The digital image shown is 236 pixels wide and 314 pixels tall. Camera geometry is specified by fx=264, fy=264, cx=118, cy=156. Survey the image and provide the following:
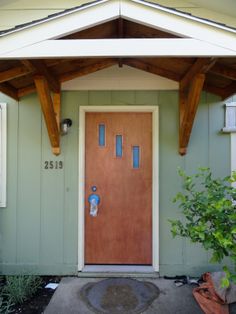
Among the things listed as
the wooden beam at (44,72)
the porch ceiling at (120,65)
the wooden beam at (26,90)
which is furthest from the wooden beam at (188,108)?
the wooden beam at (26,90)

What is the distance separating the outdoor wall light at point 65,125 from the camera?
309cm

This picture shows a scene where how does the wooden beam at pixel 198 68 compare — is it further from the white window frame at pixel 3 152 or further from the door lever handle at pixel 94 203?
the white window frame at pixel 3 152

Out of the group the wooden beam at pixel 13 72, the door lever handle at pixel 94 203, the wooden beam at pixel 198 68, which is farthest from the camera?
the door lever handle at pixel 94 203

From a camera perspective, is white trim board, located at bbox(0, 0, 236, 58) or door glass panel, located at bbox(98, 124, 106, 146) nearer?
white trim board, located at bbox(0, 0, 236, 58)

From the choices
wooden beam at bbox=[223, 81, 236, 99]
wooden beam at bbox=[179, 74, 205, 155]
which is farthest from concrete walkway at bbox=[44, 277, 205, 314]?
wooden beam at bbox=[223, 81, 236, 99]

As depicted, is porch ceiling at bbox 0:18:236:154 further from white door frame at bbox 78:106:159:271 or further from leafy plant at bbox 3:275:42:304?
leafy plant at bbox 3:275:42:304

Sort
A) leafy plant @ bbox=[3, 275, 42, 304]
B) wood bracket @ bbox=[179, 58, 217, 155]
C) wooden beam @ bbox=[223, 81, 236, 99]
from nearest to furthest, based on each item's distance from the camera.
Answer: wood bracket @ bbox=[179, 58, 217, 155], leafy plant @ bbox=[3, 275, 42, 304], wooden beam @ bbox=[223, 81, 236, 99]

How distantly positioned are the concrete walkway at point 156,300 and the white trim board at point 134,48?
2.23 metres

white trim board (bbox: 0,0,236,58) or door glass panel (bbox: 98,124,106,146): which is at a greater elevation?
white trim board (bbox: 0,0,236,58)

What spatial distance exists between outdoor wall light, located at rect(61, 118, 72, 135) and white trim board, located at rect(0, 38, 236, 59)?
1.24 m

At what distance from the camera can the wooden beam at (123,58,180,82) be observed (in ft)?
9.70

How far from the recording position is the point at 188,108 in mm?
2646

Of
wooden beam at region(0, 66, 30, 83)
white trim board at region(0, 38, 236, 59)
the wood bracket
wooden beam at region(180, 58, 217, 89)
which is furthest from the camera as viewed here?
wooden beam at region(0, 66, 30, 83)

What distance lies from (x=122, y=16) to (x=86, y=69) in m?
1.08
